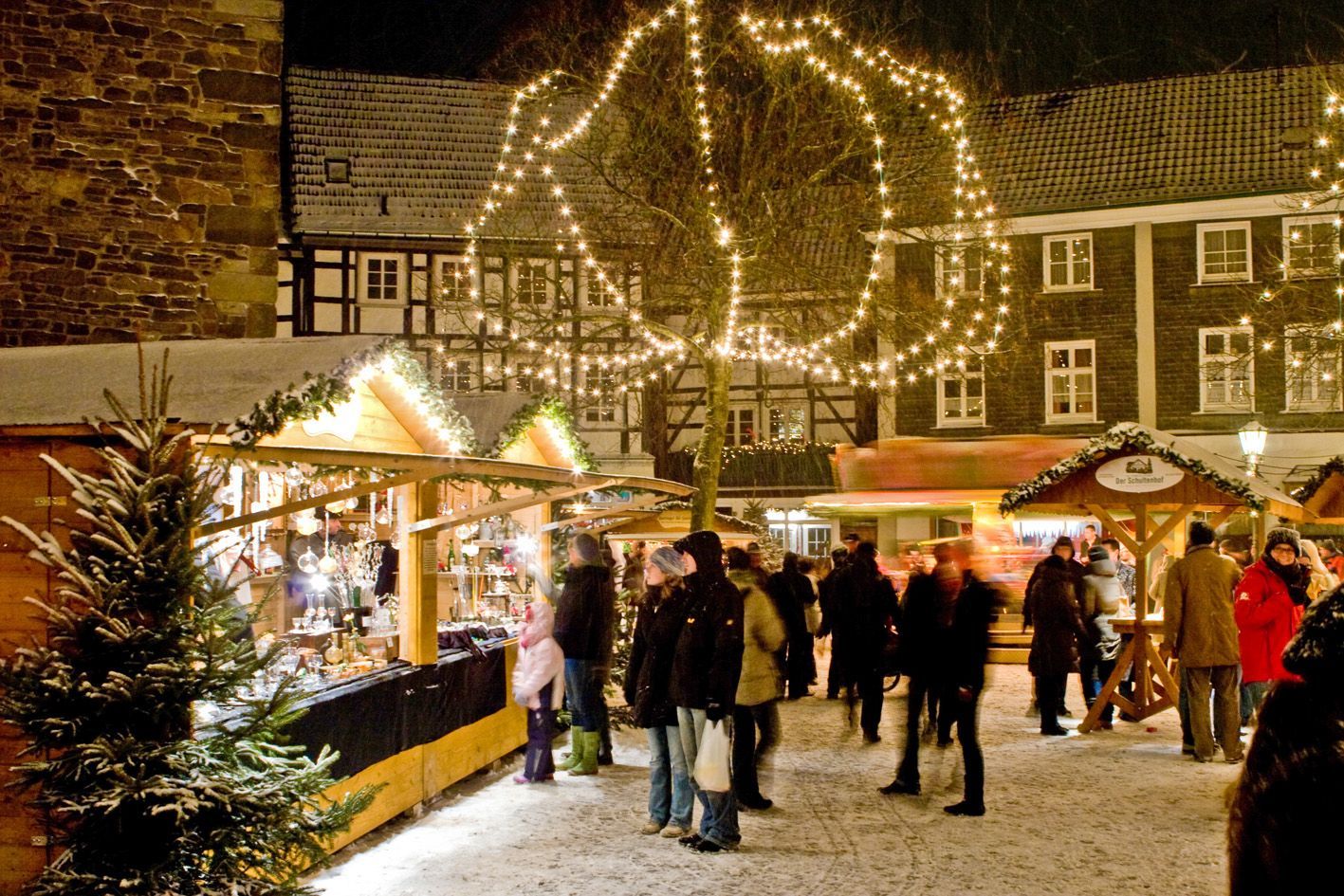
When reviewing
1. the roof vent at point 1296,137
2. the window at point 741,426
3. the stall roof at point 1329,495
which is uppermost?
the roof vent at point 1296,137

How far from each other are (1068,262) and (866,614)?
59.5ft

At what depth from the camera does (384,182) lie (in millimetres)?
26906

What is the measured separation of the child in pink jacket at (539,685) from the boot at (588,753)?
0.91ft

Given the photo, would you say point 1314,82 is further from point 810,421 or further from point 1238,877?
point 1238,877

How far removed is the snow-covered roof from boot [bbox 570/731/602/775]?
3.81 m

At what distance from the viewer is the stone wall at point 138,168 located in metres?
9.77

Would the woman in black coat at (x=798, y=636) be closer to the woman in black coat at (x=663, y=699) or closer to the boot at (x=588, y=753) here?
the boot at (x=588, y=753)

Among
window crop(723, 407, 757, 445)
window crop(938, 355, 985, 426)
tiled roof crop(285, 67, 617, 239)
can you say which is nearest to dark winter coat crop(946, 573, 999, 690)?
tiled roof crop(285, 67, 617, 239)

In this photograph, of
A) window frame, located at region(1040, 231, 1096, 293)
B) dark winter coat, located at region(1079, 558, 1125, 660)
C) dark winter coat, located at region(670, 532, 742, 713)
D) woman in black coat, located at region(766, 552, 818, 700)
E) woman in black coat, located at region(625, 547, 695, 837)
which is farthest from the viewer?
window frame, located at region(1040, 231, 1096, 293)

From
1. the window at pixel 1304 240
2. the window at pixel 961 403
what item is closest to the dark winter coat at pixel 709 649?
the window at pixel 1304 240

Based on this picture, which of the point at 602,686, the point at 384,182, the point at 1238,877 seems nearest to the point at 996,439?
the point at 384,182

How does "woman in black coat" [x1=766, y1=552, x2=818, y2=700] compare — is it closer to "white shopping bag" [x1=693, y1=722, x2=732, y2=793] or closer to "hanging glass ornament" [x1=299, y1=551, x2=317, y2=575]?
"hanging glass ornament" [x1=299, y1=551, x2=317, y2=575]

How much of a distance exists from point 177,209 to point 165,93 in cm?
91

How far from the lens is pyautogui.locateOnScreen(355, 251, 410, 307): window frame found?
1010 inches
